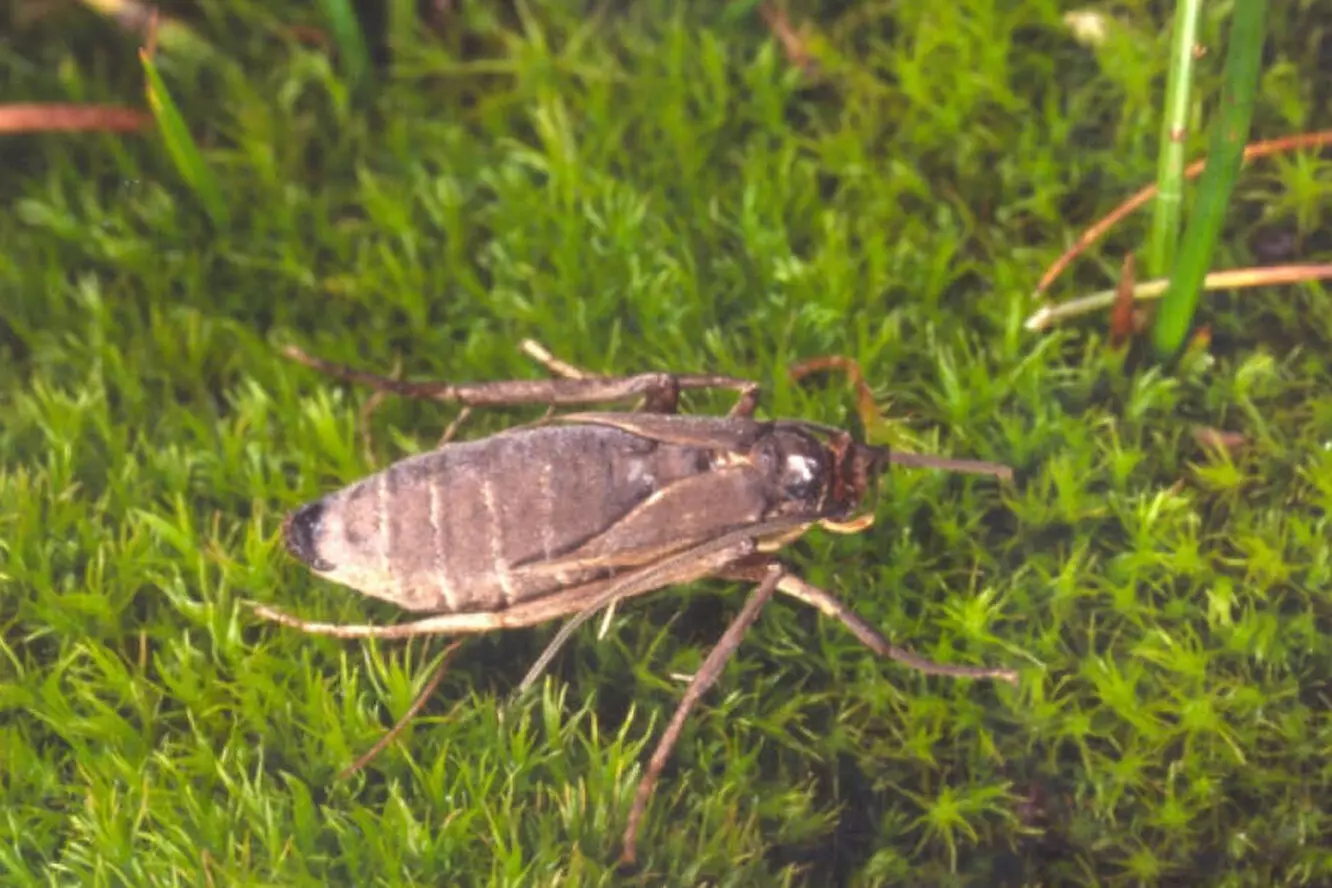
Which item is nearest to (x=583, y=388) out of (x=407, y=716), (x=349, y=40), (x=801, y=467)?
(x=801, y=467)

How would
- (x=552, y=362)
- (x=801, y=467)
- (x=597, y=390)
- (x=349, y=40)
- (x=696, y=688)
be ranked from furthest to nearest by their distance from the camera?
(x=349, y=40) < (x=552, y=362) < (x=597, y=390) < (x=801, y=467) < (x=696, y=688)

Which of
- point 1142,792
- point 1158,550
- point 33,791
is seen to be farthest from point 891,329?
point 33,791

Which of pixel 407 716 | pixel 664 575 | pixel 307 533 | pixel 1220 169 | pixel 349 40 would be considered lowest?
pixel 407 716

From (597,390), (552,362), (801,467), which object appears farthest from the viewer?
(552,362)

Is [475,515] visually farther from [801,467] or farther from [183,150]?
[183,150]

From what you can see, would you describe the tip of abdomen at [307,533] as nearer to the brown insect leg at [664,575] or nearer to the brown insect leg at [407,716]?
the brown insect leg at [407,716]
